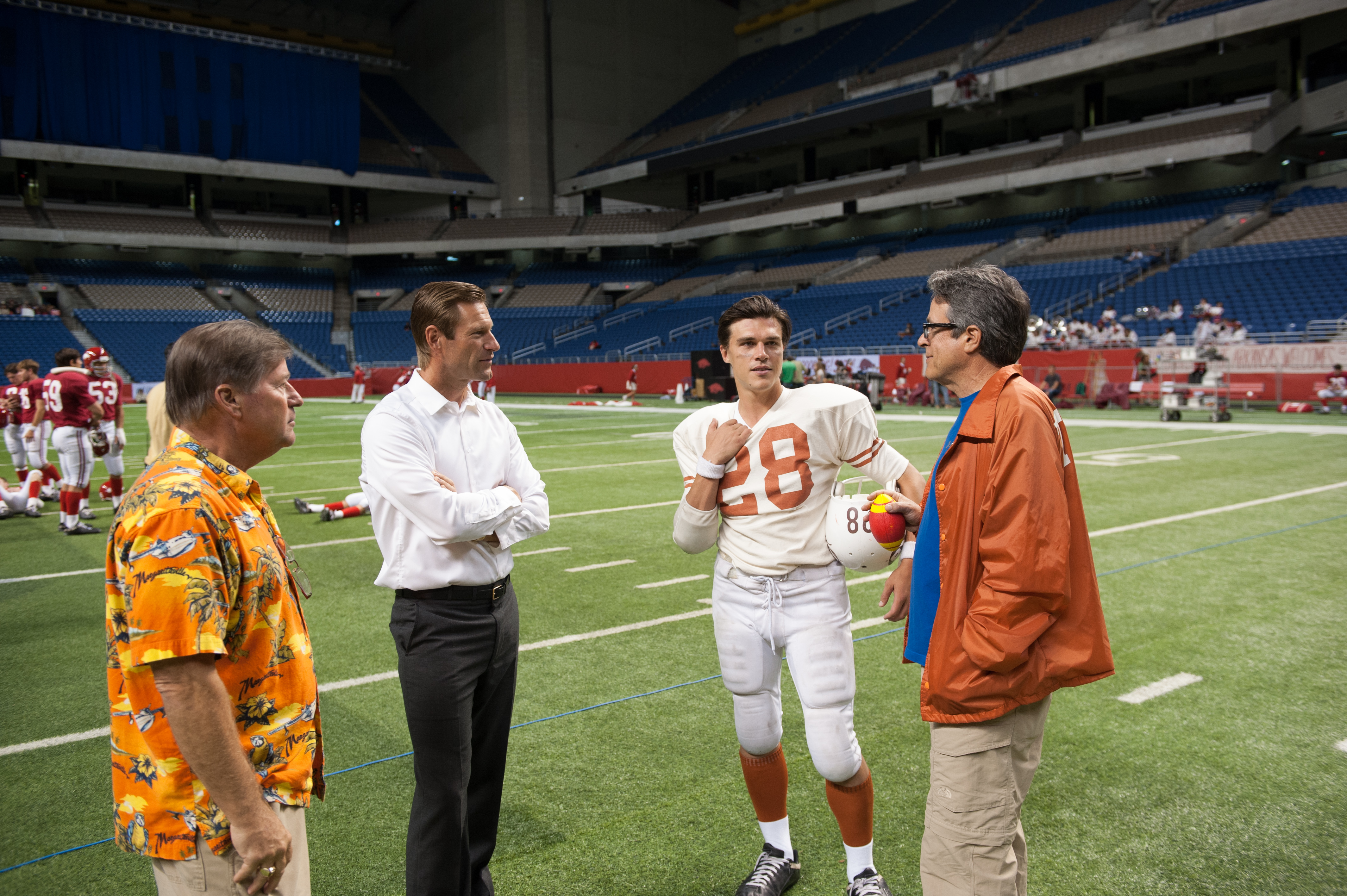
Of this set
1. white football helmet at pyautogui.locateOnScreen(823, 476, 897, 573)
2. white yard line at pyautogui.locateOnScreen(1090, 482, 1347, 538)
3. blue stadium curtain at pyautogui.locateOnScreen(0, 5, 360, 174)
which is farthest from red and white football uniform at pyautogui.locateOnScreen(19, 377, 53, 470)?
blue stadium curtain at pyautogui.locateOnScreen(0, 5, 360, 174)

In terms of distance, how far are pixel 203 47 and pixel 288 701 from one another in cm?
5874

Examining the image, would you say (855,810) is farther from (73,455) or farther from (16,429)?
(16,429)

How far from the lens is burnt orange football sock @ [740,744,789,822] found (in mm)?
3441

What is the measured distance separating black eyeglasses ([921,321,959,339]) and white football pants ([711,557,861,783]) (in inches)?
43.5

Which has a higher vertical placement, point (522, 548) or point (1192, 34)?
point (1192, 34)

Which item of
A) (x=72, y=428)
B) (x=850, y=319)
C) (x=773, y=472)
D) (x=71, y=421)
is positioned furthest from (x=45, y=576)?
(x=850, y=319)

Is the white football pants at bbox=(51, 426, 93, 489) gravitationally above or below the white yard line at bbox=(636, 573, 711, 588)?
above

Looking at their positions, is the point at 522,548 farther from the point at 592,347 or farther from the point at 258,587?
the point at 592,347

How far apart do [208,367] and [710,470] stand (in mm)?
1851

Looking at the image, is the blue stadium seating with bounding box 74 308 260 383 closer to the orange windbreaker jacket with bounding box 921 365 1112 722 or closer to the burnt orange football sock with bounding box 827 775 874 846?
the burnt orange football sock with bounding box 827 775 874 846

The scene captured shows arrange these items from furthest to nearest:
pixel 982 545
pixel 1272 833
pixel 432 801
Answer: pixel 1272 833
pixel 432 801
pixel 982 545

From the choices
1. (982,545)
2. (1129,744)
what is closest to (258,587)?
(982,545)

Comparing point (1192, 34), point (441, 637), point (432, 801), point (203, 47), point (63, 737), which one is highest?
point (203, 47)

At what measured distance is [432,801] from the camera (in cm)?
295
